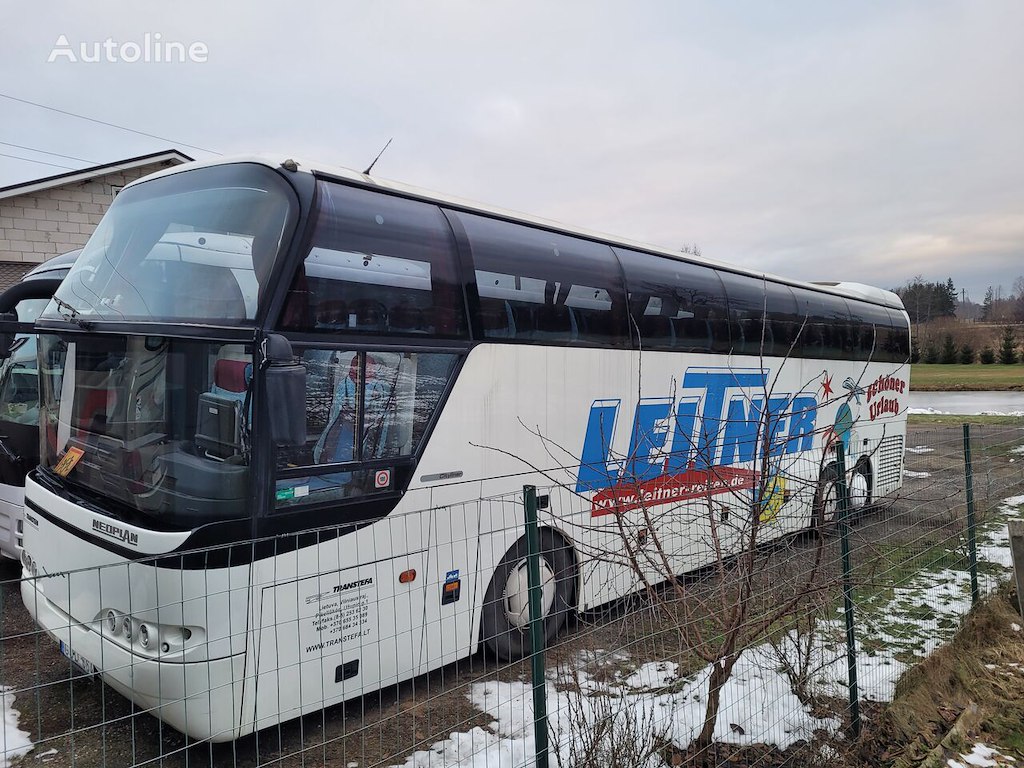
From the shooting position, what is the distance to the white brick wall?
50.0 feet

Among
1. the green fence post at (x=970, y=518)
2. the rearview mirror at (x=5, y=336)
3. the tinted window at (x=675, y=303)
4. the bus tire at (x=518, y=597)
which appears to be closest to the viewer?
the rearview mirror at (x=5, y=336)

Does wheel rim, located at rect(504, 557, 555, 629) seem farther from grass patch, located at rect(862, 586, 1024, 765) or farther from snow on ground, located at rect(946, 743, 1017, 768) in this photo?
snow on ground, located at rect(946, 743, 1017, 768)

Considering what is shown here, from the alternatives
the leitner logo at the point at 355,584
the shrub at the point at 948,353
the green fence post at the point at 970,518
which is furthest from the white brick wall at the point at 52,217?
the shrub at the point at 948,353

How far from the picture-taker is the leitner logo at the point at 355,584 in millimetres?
3850

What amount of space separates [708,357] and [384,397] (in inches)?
158

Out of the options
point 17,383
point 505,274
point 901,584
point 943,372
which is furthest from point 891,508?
point 943,372

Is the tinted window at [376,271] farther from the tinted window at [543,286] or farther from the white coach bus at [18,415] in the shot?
the white coach bus at [18,415]

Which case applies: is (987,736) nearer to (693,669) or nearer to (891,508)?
(693,669)

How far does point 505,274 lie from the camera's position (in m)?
5.08

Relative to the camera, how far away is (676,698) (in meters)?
4.04

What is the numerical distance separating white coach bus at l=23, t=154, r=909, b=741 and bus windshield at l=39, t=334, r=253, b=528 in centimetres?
1

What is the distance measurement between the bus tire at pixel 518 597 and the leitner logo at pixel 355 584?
3.40 feet

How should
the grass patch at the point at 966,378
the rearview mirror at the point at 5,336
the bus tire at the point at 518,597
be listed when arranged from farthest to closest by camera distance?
the grass patch at the point at 966,378 < the bus tire at the point at 518,597 < the rearview mirror at the point at 5,336

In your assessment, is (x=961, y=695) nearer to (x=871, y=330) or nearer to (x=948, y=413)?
(x=871, y=330)
